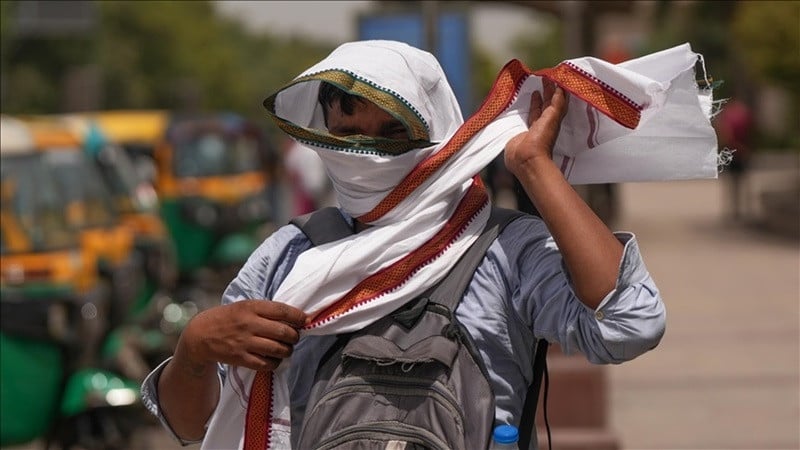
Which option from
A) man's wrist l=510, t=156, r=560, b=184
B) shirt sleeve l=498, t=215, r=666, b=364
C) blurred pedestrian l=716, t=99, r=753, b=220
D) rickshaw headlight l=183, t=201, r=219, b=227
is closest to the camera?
shirt sleeve l=498, t=215, r=666, b=364

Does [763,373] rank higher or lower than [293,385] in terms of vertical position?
lower

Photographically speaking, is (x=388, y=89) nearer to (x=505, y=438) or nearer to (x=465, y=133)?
(x=465, y=133)

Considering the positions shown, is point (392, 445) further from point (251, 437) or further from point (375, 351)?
point (251, 437)

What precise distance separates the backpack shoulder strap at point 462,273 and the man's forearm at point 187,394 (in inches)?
17.4

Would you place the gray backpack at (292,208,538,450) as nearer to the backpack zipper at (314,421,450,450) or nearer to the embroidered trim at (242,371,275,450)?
the backpack zipper at (314,421,450,450)

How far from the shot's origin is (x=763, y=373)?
926 centimetres

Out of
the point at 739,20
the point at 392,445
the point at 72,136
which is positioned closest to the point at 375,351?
the point at 392,445

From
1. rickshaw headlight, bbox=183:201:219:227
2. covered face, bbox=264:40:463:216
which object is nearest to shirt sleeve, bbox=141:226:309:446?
covered face, bbox=264:40:463:216

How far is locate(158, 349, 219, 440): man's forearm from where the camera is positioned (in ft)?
9.16

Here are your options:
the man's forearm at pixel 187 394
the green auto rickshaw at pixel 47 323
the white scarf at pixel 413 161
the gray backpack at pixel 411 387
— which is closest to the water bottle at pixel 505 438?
the gray backpack at pixel 411 387

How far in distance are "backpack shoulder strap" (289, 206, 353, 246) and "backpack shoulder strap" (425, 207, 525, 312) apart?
23 cm

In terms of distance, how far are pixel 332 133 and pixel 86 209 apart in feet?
20.5

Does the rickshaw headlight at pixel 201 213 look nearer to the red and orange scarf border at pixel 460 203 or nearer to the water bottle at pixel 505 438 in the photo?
the red and orange scarf border at pixel 460 203

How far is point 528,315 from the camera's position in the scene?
2641 mm
